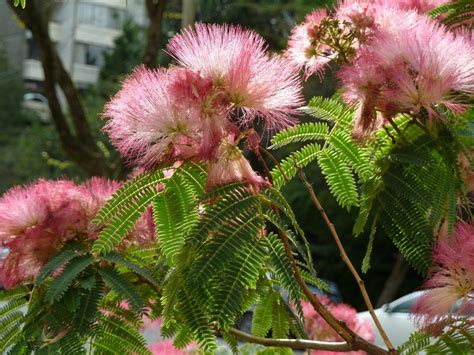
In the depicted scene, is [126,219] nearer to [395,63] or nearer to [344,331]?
[344,331]

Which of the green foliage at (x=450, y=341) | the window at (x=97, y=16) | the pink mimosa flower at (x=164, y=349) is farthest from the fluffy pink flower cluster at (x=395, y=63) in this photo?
the window at (x=97, y=16)

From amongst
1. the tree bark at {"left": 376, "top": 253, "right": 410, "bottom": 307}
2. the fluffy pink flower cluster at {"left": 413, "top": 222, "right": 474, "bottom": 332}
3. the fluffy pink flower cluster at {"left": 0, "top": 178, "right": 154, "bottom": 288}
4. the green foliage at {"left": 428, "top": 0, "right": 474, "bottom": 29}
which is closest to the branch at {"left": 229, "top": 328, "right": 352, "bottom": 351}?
the fluffy pink flower cluster at {"left": 413, "top": 222, "right": 474, "bottom": 332}

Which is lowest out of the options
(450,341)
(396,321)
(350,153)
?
(396,321)

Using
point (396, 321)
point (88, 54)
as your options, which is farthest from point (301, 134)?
point (88, 54)

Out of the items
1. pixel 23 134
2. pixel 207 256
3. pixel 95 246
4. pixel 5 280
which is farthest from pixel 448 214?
pixel 23 134

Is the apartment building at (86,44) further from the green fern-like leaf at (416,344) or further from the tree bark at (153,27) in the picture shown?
the green fern-like leaf at (416,344)

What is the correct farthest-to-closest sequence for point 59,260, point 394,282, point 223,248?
point 394,282
point 59,260
point 223,248

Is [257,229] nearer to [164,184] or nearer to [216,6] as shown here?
[164,184]
